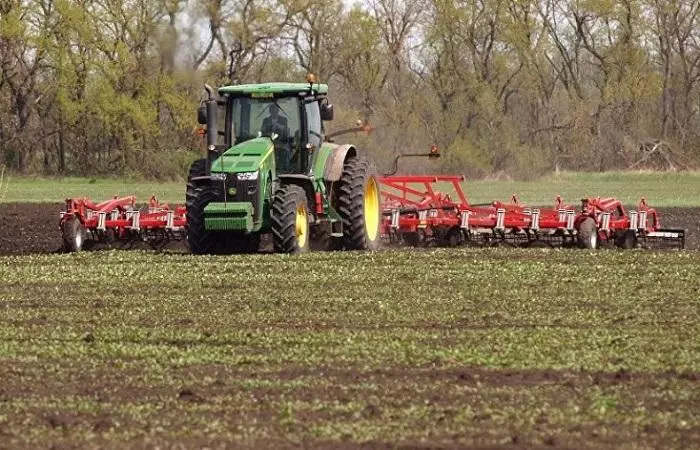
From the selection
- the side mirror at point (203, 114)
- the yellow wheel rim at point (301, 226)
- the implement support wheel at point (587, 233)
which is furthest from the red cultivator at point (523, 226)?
the side mirror at point (203, 114)

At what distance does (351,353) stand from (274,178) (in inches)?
301

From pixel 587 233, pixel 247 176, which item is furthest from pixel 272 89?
pixel 587 233

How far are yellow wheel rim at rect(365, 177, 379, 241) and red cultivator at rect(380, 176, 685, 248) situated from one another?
84 centimetres

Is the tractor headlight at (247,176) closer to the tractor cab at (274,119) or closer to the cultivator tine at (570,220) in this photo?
the tractor cab at (274,119)

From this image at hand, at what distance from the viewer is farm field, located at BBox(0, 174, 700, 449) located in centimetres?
700

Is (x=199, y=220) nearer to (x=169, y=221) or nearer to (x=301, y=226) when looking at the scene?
(x=301, y=226)

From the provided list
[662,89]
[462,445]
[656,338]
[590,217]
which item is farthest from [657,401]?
[662,89]

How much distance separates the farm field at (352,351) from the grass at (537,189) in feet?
64.7

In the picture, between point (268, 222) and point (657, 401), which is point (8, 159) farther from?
point (657, 401)

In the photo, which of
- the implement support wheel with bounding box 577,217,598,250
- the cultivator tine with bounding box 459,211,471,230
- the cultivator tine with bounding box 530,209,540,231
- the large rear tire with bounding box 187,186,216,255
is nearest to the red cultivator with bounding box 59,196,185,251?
the large rear tire with bounding box 187,186,216,255

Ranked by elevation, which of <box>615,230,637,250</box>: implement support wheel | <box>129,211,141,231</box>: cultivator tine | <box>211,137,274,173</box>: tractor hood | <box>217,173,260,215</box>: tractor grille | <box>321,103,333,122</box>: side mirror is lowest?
<box>615,230,637,250</box>: implement support wheel

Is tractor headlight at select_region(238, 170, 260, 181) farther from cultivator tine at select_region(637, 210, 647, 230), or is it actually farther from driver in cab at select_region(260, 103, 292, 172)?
cultivator tine at select_region(637, 210, 647, 230)

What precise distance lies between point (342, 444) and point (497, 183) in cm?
4572

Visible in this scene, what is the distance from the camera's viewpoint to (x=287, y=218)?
52.7 feet
